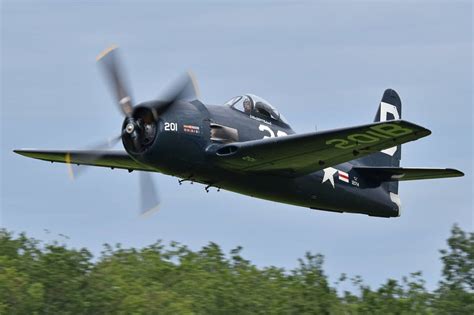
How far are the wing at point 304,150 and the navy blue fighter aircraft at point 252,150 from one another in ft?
0.07

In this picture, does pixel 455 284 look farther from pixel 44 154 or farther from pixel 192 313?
pixel 44 154

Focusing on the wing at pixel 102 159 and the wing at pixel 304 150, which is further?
the wing at pixel 102 159

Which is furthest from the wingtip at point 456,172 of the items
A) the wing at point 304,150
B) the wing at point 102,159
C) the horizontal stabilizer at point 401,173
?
the wing at point 102,159

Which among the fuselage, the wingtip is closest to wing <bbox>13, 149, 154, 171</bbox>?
the fuselage

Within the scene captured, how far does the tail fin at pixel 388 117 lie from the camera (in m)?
32.3

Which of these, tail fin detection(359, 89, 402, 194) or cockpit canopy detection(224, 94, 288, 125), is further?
tail fin detection(359, 89, 402, 194)

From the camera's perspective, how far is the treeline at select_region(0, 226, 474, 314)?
38.9 metres

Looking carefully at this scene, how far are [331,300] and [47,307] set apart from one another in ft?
30.0

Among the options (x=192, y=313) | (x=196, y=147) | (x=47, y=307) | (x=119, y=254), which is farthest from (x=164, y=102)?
(x=119, y=254)

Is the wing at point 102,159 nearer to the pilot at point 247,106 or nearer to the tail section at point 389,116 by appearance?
the pilot at point 247,106

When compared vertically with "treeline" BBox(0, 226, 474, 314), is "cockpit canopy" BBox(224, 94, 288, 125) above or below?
above

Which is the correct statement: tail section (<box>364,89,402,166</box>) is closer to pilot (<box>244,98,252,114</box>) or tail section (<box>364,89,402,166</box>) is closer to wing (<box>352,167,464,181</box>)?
wing (<box>352,167,464,181</box>)

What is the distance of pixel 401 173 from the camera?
29438mm

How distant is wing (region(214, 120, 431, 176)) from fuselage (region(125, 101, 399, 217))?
0.37 meters
